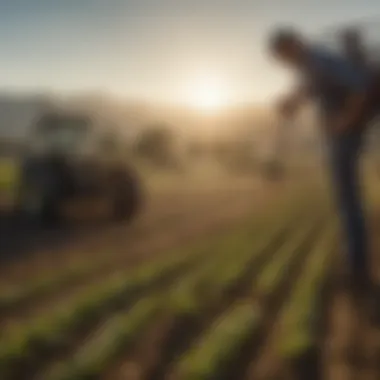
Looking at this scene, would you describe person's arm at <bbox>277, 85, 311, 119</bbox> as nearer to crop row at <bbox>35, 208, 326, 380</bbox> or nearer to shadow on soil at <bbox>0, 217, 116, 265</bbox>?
crop row at <bbox>35, 208, 326, 380</bbox>

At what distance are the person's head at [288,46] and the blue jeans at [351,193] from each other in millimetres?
312

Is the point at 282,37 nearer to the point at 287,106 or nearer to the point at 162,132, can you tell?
the point at 287,106

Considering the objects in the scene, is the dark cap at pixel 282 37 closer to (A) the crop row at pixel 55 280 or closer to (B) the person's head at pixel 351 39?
(B) the person's head at pixel 351 39

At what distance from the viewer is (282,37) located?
2.38 m

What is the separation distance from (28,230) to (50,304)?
0.93m


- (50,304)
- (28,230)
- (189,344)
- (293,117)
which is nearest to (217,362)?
(189,344)

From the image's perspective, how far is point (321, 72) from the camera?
2426 mm

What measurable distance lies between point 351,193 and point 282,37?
56 cm

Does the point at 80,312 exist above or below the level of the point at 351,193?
below

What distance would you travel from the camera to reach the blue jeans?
257cm

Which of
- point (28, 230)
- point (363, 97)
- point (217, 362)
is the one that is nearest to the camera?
point (217, 362)

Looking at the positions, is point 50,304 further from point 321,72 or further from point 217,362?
point 321,72

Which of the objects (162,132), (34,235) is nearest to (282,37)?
(162,132)

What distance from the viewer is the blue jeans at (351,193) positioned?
257 centimetres
